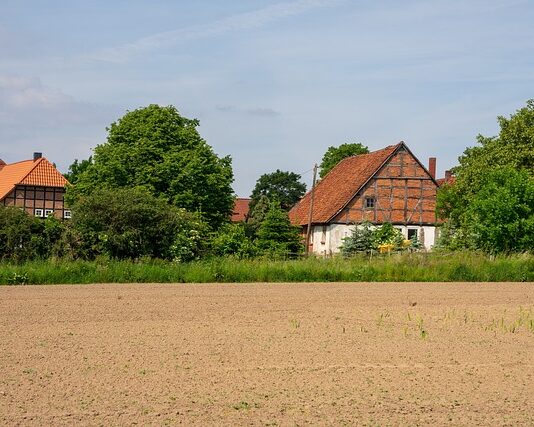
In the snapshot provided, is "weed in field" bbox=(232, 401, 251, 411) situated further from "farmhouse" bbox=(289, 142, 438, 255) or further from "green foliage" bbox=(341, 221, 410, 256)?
"farmhouse" bbox=(289, 142, 438, 255)

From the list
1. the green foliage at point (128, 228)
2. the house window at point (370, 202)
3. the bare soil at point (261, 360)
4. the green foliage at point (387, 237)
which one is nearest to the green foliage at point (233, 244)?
the green foliage at point (128, 228)

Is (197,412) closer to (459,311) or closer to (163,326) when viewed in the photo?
(163,326)

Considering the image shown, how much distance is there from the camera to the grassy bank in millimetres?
27109

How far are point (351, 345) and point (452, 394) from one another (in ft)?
12.5

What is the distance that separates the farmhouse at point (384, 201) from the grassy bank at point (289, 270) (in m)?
24.4

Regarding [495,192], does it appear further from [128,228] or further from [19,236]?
[19,236]

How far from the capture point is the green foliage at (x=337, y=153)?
79.1 m

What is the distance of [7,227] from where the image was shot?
1190 inches

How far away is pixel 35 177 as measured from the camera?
78.4 meters

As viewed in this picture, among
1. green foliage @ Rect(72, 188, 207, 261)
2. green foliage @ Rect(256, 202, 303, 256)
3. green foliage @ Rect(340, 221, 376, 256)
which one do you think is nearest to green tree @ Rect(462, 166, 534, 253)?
green foliage @ Rect(340, 221, 376, 256)

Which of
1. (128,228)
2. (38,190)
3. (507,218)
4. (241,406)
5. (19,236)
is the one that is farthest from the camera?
(38,190)

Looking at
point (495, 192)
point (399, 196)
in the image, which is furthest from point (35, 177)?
point (495, 192)

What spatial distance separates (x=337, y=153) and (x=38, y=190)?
1035 inches

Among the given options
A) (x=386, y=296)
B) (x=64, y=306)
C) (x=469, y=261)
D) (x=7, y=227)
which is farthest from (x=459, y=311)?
(x=7, y=227)
